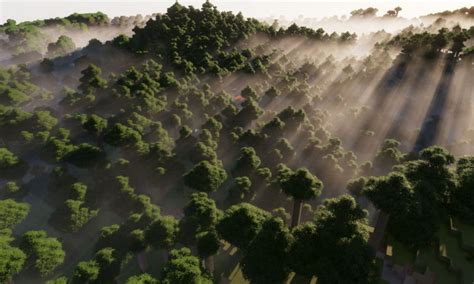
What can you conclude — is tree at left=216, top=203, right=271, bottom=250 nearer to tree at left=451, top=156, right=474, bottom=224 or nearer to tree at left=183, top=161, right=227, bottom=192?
tree at left=183, top=161, right=227, bottom=192

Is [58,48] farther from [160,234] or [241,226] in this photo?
[241,226]

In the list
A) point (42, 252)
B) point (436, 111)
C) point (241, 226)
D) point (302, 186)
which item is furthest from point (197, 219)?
point (436, 111)

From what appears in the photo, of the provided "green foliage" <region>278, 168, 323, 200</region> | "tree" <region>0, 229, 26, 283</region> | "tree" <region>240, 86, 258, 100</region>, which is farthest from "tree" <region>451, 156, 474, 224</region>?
"tree" <region>0, 229, 26, 283</region>

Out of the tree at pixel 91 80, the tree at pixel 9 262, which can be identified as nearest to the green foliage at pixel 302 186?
the tree at pixel 9 262

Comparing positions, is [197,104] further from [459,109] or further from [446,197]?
[459,109]

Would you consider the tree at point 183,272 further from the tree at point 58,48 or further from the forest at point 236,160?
the tree at point 58,48
